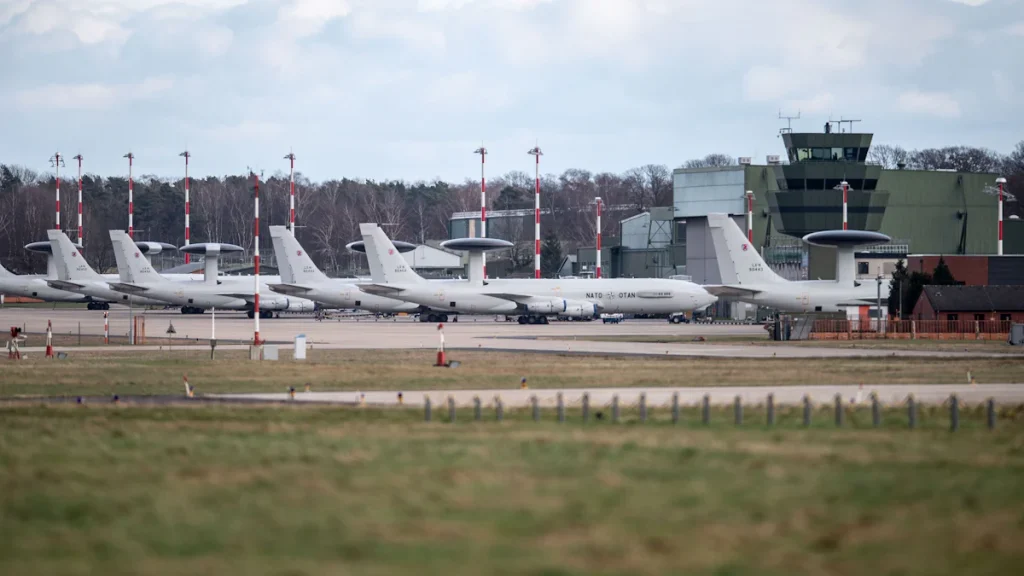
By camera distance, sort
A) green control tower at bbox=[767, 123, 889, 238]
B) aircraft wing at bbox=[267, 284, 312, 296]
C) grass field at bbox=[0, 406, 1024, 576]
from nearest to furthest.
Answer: grass field at bbox=[0, 406, 1024, 576]
aircraft wing at bbox=[267, 284, 312, 296]
green control tower at bbox=[767, 123, 889, 238]

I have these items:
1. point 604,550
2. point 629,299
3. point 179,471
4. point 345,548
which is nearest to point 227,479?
point 179,471

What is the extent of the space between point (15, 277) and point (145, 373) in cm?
9066

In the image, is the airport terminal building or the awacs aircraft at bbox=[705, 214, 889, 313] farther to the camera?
the airport terminal building

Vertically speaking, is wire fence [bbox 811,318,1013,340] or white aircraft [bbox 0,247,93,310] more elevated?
white aircraft [bbox 0,247,93,310]

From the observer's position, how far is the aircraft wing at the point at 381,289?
96.6 meters

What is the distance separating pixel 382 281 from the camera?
3883 inches

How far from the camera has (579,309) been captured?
96.0 metres

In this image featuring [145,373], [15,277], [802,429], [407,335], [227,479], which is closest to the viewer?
[227,479]

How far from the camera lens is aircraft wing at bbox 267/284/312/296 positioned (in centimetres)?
10188

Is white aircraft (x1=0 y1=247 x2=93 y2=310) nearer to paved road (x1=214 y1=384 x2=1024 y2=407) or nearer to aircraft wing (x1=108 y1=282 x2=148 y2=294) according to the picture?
aircraft wing (x1=108 y1=282 x2=148 y2=294)

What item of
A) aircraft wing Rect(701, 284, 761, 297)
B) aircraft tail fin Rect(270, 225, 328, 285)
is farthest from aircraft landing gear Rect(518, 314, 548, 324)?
aircraft tail fin Rect(270, 225, 328, 285)

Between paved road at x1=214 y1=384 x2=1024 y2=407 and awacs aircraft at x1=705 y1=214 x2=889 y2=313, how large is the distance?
47.1 metres

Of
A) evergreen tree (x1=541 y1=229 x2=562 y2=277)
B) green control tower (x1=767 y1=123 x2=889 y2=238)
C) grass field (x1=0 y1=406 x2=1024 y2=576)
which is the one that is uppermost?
green control tower (x1=767 y1=123 x2=889 y2=238)

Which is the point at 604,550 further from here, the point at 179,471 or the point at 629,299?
the point at 629,299
